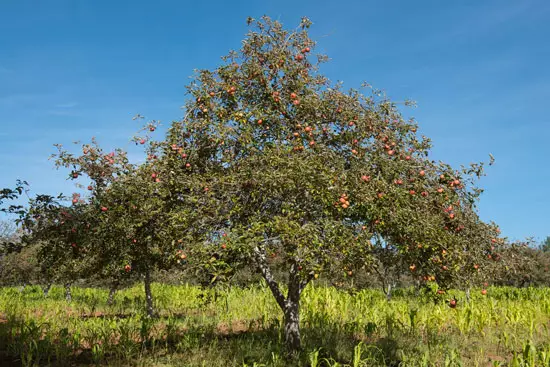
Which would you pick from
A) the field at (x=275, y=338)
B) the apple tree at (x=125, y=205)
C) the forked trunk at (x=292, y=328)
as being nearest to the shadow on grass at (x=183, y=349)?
the field at (x=275, y=338)

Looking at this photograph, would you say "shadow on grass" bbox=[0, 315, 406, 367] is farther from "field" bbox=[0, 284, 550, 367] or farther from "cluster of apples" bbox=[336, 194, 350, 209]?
"cluster of apples" bbox=[336, 194, 350, 209]

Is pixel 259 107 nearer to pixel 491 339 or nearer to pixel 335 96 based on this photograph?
pixel 335 96

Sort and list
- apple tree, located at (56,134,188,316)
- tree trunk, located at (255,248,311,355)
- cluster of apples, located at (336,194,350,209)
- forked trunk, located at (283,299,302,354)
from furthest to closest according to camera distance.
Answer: forked trunk, located at (283,299,302,354)
tree trunk, located at (255,248,311,355)
apple tree, located at (56,134,188,316)
cluster of apples, located at (336,194,350,209)

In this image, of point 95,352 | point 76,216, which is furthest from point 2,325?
point 76,216

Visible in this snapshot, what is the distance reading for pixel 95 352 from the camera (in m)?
8.70

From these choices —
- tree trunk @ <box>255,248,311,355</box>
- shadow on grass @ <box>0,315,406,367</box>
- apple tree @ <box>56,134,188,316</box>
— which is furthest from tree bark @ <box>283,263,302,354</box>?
apple tree @ <box>56,134,188,316</box>

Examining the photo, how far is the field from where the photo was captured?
8.98 meters

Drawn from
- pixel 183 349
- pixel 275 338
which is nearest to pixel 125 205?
pixel 183 349

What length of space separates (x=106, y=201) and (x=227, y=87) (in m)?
3.14

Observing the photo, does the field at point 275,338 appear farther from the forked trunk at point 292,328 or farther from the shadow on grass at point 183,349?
the forked trunk at point 292,328

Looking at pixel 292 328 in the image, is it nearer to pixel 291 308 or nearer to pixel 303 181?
pixel 291 308

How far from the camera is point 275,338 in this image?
11.2 metres

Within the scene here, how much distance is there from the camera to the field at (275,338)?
8.98 m

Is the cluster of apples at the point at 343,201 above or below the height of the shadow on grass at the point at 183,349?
above
